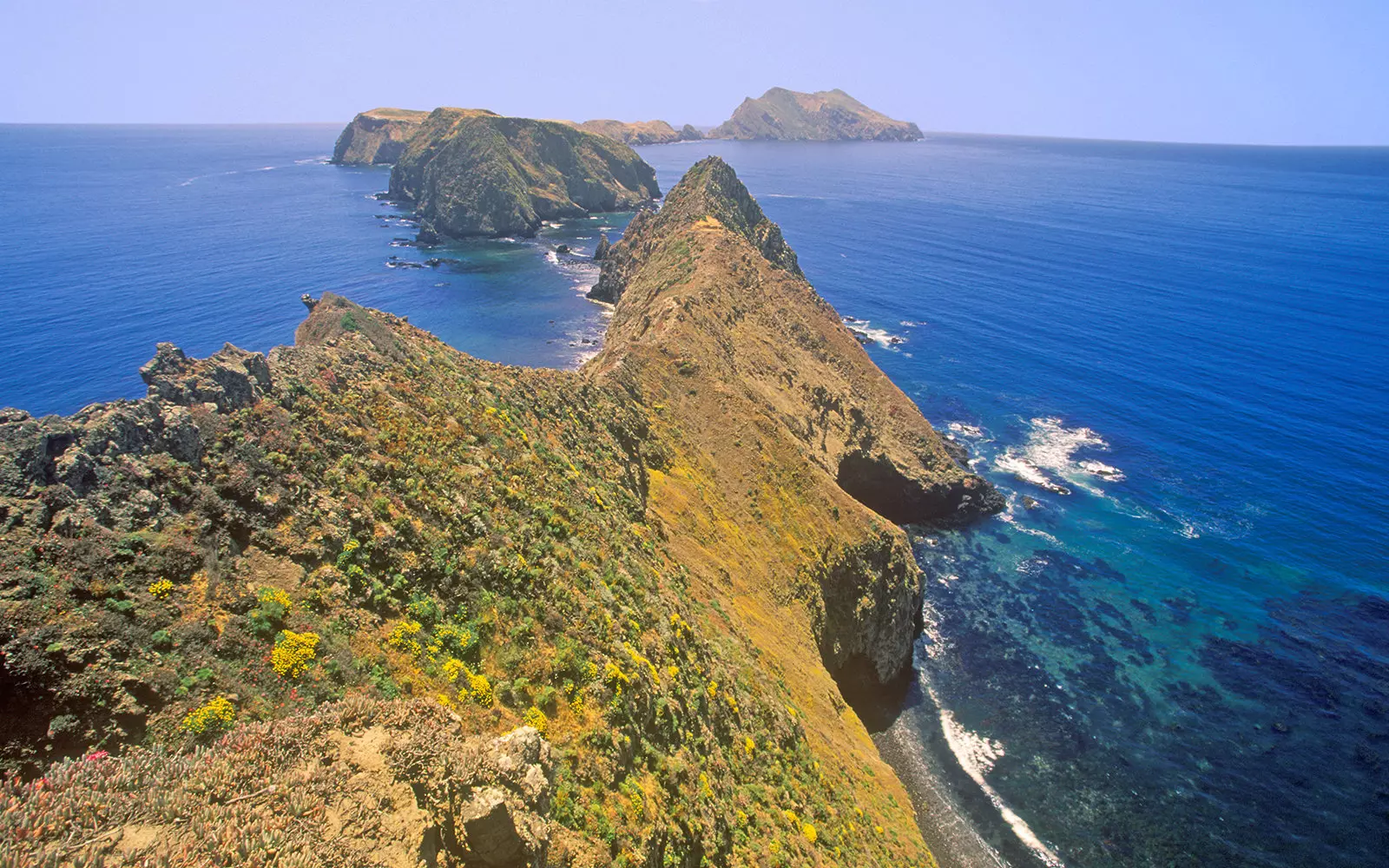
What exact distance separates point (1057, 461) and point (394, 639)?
87.7 meters

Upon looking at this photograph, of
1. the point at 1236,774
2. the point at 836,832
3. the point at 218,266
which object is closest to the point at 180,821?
the point at 836,832

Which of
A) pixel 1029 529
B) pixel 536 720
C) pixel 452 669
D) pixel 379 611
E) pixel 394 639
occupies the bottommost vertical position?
pixel 1029 529

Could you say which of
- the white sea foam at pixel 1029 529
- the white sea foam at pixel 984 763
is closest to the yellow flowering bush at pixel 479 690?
the white sea foam at pixel 984 763

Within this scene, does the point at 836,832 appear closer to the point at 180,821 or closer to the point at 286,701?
the point at 286,701

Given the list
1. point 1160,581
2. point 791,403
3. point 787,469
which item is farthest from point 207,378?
point 1160,581

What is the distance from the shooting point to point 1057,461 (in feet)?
285

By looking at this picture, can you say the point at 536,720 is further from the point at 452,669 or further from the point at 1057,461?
the point at 1057,461

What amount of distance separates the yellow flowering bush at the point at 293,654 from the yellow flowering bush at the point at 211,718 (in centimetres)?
169

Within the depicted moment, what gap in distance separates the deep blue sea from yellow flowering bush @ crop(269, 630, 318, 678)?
4380cm

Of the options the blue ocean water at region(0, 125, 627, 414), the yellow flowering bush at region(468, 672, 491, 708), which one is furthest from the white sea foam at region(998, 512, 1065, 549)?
the yellow flowering bush at region(468, 672, 491, 708)

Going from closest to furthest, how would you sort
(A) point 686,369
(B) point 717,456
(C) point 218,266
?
(B) point 717,456, (A) point 686,369, (C) point 218,266

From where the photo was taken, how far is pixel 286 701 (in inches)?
723

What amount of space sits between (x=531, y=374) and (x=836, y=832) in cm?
3416

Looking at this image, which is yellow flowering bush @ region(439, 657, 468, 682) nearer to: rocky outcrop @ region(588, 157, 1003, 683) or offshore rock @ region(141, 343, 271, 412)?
offshore rock @ region(141, 343, 271, 412)
